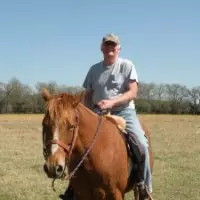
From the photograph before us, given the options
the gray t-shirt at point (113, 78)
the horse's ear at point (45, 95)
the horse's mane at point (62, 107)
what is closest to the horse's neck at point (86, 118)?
the horse's mane at point (62, 107)

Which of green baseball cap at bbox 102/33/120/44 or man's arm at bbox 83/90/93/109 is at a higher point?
green baseball cap at bbox 102/33/120/44

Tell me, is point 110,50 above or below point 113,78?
above

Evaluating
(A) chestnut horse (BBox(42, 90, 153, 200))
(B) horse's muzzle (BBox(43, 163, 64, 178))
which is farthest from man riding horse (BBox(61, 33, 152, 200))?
(B) horse's muzzle (BBox(43, 163, 64, 178))

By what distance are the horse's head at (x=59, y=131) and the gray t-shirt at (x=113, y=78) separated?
4.68ft

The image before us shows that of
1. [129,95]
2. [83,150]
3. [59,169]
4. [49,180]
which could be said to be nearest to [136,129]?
[129,95]

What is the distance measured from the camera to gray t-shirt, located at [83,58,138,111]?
593 cm

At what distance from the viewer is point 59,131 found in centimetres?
427

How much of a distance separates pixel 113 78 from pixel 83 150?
1.43m

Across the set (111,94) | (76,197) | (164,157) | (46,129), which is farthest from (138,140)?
Answer: (164,157)

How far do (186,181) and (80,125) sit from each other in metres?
7.67

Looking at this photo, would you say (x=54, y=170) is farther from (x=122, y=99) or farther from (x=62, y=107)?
(x=122, y=99)

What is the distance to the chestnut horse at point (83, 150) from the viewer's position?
4.25m

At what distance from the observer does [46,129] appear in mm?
4324

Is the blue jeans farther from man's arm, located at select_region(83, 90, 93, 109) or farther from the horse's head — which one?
the horse's head
